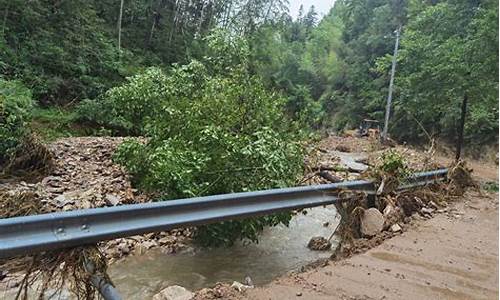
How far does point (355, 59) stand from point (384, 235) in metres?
43.4

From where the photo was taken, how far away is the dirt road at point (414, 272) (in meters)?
3.11

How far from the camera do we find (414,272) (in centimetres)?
364

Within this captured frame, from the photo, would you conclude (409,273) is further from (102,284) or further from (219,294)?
(102,284)

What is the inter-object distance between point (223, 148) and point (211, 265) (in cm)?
159

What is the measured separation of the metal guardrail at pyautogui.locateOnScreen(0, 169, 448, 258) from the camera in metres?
2.29

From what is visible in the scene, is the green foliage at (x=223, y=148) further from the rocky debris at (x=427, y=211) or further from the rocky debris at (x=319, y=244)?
the rocky debris at (x=427, y=211)

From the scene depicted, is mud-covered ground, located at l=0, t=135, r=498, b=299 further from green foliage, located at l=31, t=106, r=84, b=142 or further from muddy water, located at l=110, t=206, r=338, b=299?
green foliage, located at l=31, t=106, r=84, b=142

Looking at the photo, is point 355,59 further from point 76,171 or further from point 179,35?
point 76,171

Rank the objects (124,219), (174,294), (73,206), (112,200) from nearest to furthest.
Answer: (124,219)
(174,294)
(73,206)
(112,200)

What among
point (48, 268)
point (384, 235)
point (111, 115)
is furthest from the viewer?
point (111, 115)

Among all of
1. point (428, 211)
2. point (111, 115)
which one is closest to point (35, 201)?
point (428, 211)

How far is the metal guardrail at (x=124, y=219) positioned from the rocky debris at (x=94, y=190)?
8.59 feet

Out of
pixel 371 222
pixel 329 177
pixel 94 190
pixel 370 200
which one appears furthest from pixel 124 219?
pixel 94 190

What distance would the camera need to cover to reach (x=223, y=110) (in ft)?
21.4
